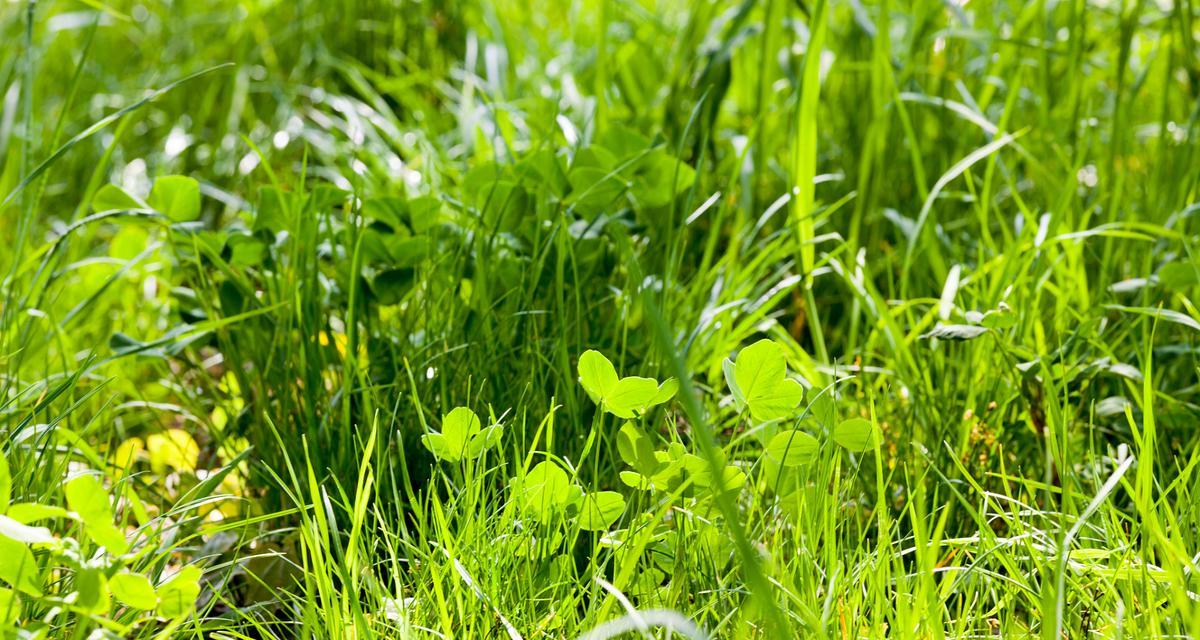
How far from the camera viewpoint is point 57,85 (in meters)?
3.25

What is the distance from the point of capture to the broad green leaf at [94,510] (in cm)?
98

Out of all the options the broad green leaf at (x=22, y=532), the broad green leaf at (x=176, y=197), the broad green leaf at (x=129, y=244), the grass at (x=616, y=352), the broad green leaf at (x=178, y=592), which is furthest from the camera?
the broad green leaf at (x=129, y=244)

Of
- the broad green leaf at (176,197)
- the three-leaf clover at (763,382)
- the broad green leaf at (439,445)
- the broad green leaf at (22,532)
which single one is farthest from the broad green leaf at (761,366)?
the broad green leaf at (176,197)

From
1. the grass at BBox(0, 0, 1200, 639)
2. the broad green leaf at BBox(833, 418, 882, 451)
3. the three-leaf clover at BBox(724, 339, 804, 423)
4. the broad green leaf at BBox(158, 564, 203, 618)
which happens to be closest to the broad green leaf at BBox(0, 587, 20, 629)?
the grass at BBox(0, 0, 1200, 639)

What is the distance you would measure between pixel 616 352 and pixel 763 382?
48 cm

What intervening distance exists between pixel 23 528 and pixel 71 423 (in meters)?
0.75

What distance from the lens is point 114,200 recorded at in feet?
5.68

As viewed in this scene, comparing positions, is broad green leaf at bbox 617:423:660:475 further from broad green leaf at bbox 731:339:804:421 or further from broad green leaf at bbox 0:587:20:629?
broad green leaf at bbox 0:587:20:629

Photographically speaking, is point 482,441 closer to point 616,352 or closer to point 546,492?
point 546,492

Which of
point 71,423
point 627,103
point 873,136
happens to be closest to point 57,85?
point 627,103

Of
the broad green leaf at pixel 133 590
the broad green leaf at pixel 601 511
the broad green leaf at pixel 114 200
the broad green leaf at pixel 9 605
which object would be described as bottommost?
the broad green leaf at pixel 601 511

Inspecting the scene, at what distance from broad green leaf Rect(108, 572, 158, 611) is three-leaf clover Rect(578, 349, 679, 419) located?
0.48 meters

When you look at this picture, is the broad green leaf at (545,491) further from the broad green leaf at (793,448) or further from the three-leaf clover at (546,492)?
the broad green leaf at (793,448)

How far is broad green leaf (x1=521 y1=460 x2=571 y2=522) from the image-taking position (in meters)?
1.19
